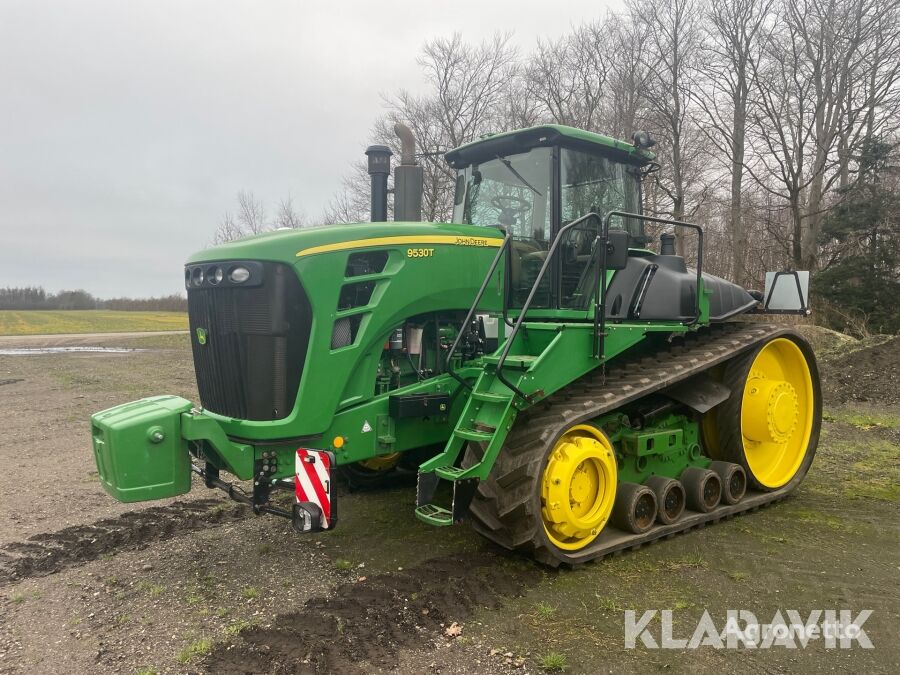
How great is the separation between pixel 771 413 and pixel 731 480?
77 cm

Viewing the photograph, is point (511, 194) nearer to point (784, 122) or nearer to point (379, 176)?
point (379, 176)

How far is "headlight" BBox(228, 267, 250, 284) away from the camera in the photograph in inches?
149

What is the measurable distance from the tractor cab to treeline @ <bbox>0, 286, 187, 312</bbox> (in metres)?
64.0

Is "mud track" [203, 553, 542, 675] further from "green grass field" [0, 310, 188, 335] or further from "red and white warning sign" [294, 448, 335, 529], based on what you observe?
"green grass field" [0, 310, 188, 335]

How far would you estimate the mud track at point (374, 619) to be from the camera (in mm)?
3123

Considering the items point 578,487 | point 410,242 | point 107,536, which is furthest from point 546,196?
point 107,536

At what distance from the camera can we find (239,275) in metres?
3.82

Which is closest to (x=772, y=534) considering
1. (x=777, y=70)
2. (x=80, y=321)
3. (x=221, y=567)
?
(x=221, y=567)

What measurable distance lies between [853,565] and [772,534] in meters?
0.65

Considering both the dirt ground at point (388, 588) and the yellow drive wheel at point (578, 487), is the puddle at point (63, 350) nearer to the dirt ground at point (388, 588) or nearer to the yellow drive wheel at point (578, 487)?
the dirt ground at point (388, 588)

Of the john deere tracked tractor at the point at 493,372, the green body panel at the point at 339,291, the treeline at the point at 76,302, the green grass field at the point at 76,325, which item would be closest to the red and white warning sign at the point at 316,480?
the john deere tracked tractor at the point at 493,372

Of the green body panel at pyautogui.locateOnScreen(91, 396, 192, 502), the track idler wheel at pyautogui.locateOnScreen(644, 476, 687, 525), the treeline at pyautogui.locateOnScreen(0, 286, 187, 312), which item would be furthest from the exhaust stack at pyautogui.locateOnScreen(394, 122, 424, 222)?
the treeline at pyautogui.locateOnScreen(0, 286, 187, 312)

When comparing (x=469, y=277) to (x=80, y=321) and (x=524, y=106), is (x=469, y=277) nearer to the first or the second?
(x=524, y=106)

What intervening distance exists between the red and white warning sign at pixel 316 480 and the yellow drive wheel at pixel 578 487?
1328 millimetres
